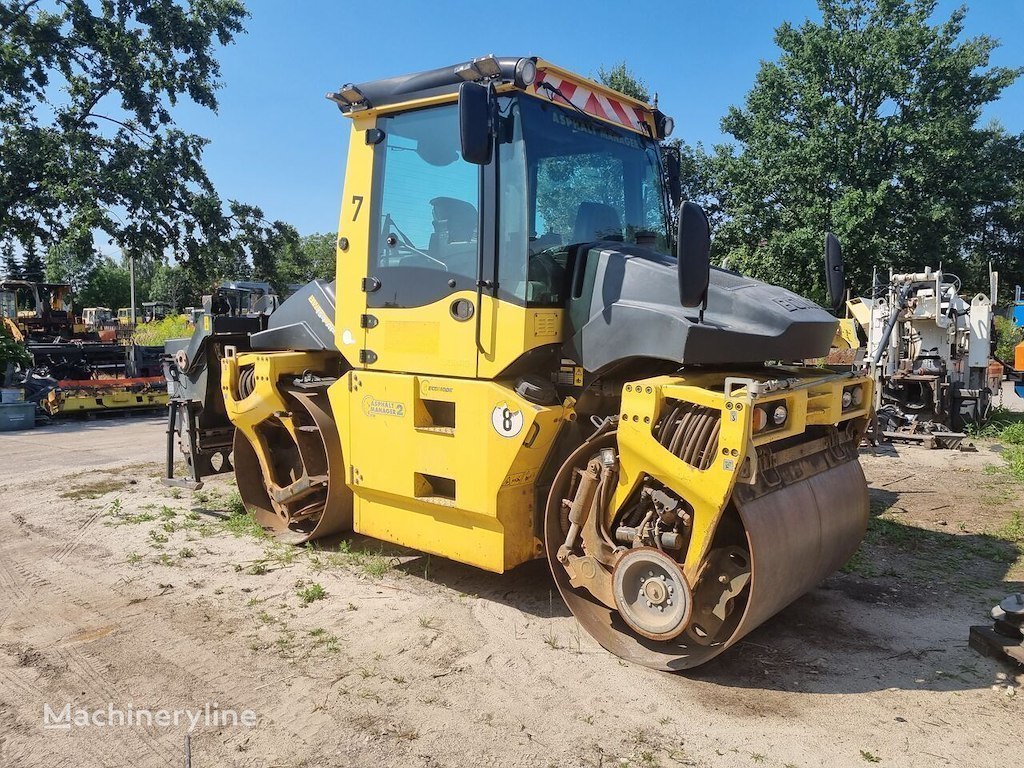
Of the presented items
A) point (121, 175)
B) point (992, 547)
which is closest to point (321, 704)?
point (992, 547)

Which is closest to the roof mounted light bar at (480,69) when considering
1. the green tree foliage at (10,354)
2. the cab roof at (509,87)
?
the cab roof at (509,87)

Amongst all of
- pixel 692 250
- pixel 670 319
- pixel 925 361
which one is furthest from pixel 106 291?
pixel 692 250

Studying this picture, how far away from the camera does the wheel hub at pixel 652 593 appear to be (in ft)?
11.6

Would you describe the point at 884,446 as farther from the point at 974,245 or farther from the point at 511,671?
the point at 974,245

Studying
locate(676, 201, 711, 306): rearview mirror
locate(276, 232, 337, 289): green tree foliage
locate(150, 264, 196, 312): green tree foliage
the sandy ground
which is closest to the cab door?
locate(676, 201, 711, 306): rearview mirror

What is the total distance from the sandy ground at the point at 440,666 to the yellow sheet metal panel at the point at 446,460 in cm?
40

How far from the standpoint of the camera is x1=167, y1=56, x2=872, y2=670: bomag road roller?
3.53m

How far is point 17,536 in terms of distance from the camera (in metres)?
5.91

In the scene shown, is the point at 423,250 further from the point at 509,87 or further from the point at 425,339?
the point at 509,87

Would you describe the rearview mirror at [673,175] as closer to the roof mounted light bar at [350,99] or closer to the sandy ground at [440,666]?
the roof mounted light bar at [350,99]

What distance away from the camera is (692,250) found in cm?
323

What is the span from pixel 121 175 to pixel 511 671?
1755 centimetres

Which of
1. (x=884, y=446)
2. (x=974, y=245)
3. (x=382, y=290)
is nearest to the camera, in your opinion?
(x=382, y=290)

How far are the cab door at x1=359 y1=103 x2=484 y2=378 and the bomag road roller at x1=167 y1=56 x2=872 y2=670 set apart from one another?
0.01 m
